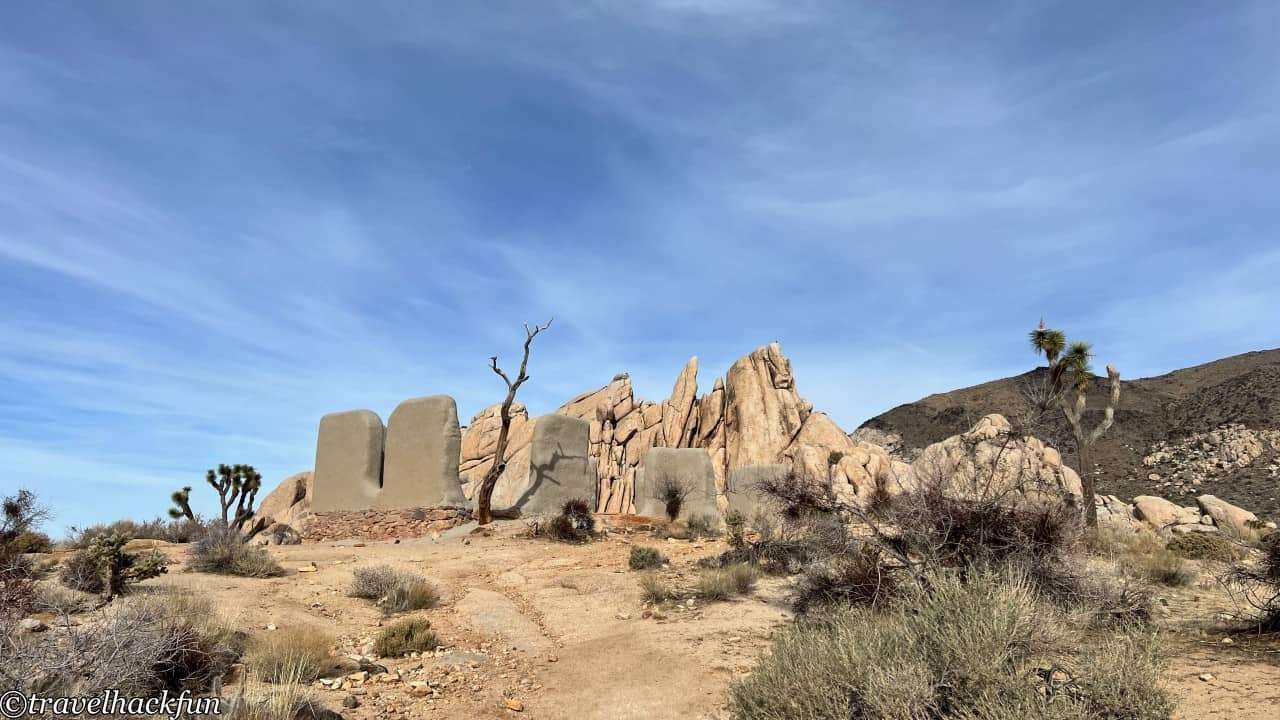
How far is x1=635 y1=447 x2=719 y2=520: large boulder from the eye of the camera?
21.9m

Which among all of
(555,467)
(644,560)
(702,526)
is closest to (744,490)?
(702,526)

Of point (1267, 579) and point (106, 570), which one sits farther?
point (106, 570)

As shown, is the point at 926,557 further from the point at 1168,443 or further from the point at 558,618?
the point at 1168,443

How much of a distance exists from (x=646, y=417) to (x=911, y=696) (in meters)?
43.2

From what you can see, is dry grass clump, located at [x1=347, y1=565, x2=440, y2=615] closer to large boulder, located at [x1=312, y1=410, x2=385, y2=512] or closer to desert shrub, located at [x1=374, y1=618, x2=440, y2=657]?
desert shrub, located at [x1=374, y1=618, x2=440, y2=657]

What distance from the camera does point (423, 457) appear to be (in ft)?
65.3

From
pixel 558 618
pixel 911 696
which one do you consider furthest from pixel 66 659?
pixel 558 618

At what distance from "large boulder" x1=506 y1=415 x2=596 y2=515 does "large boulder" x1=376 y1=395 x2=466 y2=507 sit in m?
2.06

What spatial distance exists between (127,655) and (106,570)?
5.94m

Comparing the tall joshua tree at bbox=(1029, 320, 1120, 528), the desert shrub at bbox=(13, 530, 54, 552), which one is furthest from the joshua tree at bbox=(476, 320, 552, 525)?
the tall joshua tree at bbox=(1029, 320, 1120, 528)

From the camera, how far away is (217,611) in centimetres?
885

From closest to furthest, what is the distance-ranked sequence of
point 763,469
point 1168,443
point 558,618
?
point 558,618
point 763,469
point 1168,443

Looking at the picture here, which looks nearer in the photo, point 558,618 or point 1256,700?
point 1256,700

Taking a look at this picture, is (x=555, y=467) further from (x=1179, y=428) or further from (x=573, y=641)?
(x=1179, y=428)
